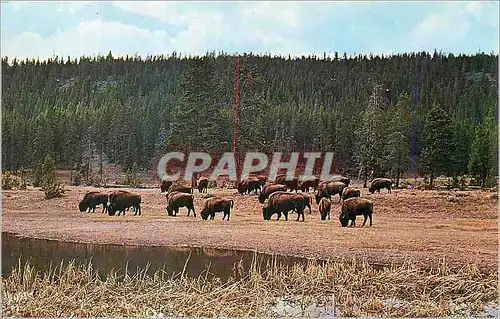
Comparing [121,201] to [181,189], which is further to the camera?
[121,201]

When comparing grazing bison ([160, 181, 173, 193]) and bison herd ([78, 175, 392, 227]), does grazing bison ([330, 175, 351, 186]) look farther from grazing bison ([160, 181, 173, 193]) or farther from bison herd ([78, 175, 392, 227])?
grazing bison ([160, 181, 173, 193])

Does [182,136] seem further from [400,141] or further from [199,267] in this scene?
[400,141]

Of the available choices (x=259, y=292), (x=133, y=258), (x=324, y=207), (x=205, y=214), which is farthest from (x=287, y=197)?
(x=133, y=258)

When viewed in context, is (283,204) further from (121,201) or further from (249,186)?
(121,201)

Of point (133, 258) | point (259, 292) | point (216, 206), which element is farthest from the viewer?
point (216, 206)

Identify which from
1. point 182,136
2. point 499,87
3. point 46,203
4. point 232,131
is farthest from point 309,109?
point 46,203

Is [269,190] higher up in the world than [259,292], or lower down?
higher up
